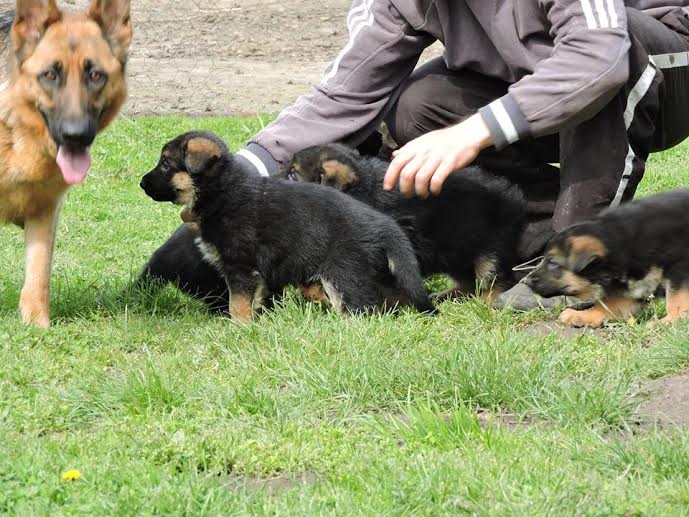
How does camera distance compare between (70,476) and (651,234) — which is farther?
(651,234)

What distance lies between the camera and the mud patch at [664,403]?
3.61 m

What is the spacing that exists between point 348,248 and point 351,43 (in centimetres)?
138

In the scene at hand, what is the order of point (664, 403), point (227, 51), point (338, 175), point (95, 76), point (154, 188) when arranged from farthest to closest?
point (227, 51)
point (338, 175)
point (154, 188)
point (95, 76)
point (664, 403)

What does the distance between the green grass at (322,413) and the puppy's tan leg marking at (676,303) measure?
0.43ft

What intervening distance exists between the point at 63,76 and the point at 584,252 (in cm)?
259

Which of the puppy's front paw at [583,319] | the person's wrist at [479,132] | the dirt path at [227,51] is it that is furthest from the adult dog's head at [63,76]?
the dirt path at [227,51]

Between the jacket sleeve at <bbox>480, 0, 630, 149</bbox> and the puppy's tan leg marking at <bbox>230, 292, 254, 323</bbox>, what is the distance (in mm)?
1465

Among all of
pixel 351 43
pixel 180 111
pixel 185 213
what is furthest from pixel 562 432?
pixel 180 111

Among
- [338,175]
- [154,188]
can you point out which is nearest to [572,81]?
[338,175]

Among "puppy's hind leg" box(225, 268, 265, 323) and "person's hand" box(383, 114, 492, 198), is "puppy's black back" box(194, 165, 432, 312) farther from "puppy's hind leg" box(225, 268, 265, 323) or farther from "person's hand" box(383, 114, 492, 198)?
"person's hand" box(383, 114, 492, 198)

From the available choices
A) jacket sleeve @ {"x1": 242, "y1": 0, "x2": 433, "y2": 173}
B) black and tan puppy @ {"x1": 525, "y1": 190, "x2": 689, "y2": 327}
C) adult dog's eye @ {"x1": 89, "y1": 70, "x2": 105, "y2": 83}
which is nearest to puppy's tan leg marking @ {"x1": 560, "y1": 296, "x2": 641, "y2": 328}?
black and tan puppy @ {"x1": 525, "y1": 190, "x2": 689, "y2": 327}

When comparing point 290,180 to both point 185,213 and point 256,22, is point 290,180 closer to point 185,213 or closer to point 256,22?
point 185,213

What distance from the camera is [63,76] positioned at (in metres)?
4.95

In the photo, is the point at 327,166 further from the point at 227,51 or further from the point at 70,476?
the point at 227,51
